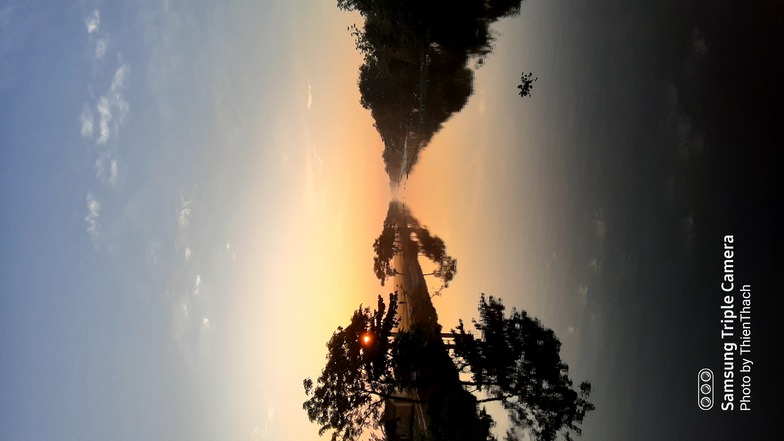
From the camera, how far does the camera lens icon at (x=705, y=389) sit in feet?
40.3

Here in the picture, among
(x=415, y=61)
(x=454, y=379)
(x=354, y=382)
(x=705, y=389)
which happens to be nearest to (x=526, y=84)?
(x=415, y=61)

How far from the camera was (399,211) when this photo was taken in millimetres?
27750

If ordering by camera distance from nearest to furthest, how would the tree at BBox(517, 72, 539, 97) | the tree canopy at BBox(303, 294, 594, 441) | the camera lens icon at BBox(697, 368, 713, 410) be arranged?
the camera lens icon at BBox(697, 368, 713, 410) < the tree canopy at BBox(303, 294, 594, 441) < the tree at BBox(517, 72, 539, 97)

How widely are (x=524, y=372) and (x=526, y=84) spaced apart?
1076 cm

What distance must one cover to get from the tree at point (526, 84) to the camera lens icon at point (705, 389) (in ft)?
37.7

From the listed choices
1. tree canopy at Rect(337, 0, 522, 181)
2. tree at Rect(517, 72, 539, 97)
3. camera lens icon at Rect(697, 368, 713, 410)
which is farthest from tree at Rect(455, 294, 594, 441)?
tree canopy at Rect(337, 0, 522, 181)

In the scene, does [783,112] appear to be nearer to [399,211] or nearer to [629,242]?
[629,242]

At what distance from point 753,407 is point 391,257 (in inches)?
656

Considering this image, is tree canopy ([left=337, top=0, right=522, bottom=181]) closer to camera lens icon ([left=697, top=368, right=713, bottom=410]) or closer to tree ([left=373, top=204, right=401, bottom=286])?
tree ([left=373, top=204, right=401, bottom=286])

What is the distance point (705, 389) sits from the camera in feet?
40.5

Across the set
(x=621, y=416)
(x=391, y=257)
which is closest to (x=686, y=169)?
(x=621, y=416)

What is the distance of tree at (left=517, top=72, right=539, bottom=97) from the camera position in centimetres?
1970

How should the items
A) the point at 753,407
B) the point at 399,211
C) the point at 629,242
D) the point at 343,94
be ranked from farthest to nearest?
1. the point at 343,94
2. the point at 399,211
3. the point at 629,242
4. the point at 753,407

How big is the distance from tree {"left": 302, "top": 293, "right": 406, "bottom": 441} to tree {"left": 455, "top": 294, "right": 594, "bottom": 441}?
105 inches
